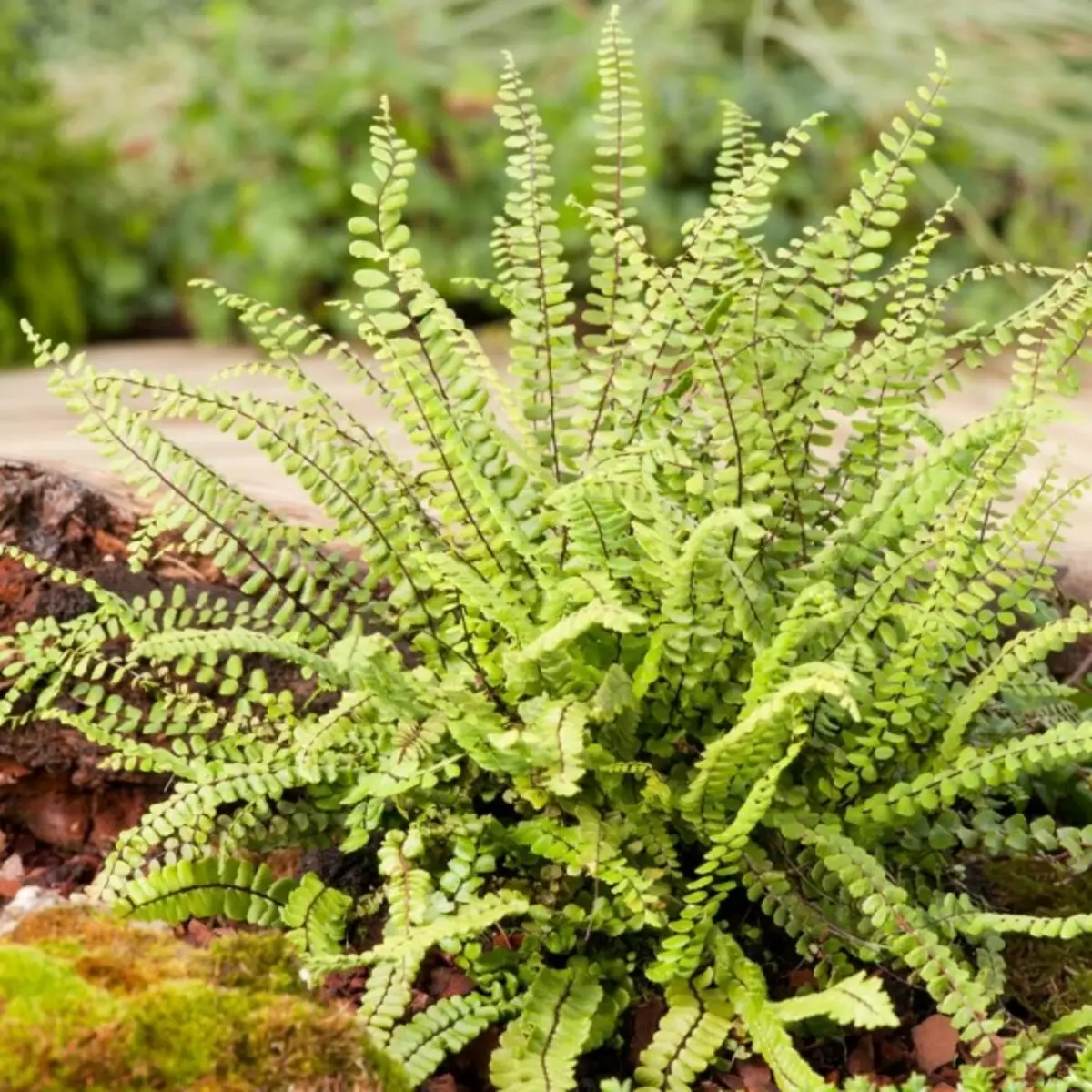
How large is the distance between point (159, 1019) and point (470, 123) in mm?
4335

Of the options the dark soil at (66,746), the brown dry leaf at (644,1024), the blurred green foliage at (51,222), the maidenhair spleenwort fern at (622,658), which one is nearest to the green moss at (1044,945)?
the maidenhair spleenwort fern at (622,658)

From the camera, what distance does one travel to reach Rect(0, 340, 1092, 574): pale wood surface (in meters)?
2.56

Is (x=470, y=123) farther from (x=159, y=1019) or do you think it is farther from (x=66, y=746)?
(x=159, y=1019)

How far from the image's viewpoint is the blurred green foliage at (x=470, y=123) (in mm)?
5086

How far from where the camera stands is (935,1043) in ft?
6.07

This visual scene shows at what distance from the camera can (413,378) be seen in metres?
1.89

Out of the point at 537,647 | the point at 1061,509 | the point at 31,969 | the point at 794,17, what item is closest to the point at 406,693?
the point at 537,647

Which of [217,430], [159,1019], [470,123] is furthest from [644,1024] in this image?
[470,123]

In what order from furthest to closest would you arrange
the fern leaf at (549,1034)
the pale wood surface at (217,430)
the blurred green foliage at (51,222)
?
the blurred green foliage at (51,222)
the pale wood surface at (217,430)
the fern leaf at (549,1034)

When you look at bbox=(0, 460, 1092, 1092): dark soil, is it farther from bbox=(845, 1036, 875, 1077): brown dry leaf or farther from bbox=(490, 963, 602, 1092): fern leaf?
bbox=(845, 1036, 875, 1077): brown dry leaf

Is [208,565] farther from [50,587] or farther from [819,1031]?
[819,1031]

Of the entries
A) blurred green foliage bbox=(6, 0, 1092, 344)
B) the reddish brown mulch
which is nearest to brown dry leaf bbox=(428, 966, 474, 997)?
the reddish brown mulch

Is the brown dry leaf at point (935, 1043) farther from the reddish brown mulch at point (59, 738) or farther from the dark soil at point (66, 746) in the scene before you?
the reddish brown mulch at point (59, 738)

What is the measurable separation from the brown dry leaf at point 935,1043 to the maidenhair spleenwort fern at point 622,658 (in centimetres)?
5
